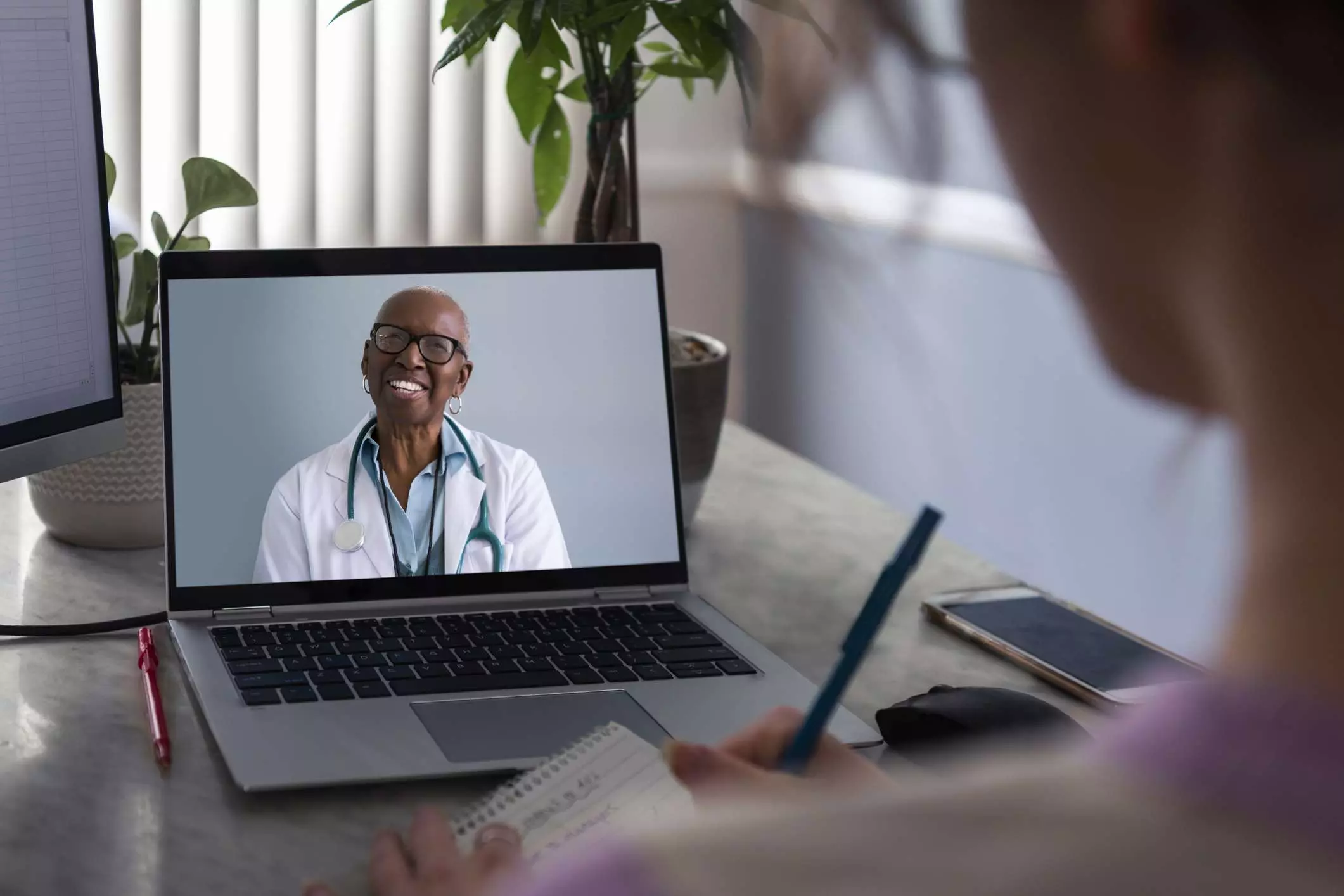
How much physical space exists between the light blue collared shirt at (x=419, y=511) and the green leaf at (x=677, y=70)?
495mm

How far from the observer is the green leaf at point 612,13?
1149 mm

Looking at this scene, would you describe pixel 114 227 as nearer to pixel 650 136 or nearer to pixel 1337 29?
pixel 1337 29

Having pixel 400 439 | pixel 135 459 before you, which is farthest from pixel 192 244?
pixel 400 439

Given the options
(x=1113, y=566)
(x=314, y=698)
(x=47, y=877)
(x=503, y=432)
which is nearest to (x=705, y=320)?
(x=1113, y=566)

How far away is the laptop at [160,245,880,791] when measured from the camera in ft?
2.89

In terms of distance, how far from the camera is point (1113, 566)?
2152 mm

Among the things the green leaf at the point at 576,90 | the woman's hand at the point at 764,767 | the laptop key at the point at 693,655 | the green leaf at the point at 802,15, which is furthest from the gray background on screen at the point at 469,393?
the green leaf at the point at 802,15

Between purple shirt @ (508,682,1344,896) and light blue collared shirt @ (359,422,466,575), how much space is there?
70 centimetres

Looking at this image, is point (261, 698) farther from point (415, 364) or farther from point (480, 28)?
point (480, 28)

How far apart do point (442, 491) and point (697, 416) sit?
306 millimetres

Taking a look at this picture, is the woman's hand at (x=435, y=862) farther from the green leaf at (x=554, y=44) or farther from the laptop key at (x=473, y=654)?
the green leaf at (x=554, y=44)

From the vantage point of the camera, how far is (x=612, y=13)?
1151 mm

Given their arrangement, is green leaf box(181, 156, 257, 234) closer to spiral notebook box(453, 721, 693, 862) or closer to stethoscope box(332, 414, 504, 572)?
stethoscope box(332, 414, 504, 572)

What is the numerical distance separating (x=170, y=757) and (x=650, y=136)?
2298 mm
